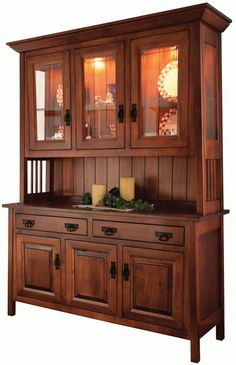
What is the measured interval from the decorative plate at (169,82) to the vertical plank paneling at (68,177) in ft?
4.15

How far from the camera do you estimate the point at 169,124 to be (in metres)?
3.64

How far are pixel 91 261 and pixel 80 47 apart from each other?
1716 millimetres

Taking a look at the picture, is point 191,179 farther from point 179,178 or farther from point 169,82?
point 169,82

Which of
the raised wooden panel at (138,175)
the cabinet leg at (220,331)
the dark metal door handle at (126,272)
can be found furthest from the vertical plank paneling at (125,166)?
the cabinet leg at (220,331)

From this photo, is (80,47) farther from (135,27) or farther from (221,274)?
(221,274)

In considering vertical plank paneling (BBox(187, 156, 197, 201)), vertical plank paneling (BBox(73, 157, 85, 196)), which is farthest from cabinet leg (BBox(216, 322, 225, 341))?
vertical plank paneling (BBox(73, 157, 85, 196))

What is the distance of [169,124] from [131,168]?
0.69m

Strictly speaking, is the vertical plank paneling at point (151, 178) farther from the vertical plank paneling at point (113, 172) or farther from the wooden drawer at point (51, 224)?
the wooden drawer at point (51, 224)

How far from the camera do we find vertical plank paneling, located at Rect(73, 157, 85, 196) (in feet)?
14.7

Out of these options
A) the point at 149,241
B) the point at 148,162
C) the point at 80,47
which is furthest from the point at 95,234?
the point at 80,47

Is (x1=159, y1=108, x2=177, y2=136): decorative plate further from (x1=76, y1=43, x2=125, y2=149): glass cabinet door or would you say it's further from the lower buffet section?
the lower buffet section

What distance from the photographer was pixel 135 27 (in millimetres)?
3676

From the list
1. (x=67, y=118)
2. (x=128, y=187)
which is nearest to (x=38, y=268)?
(x=128, y=187)

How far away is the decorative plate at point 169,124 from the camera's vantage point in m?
3.61
